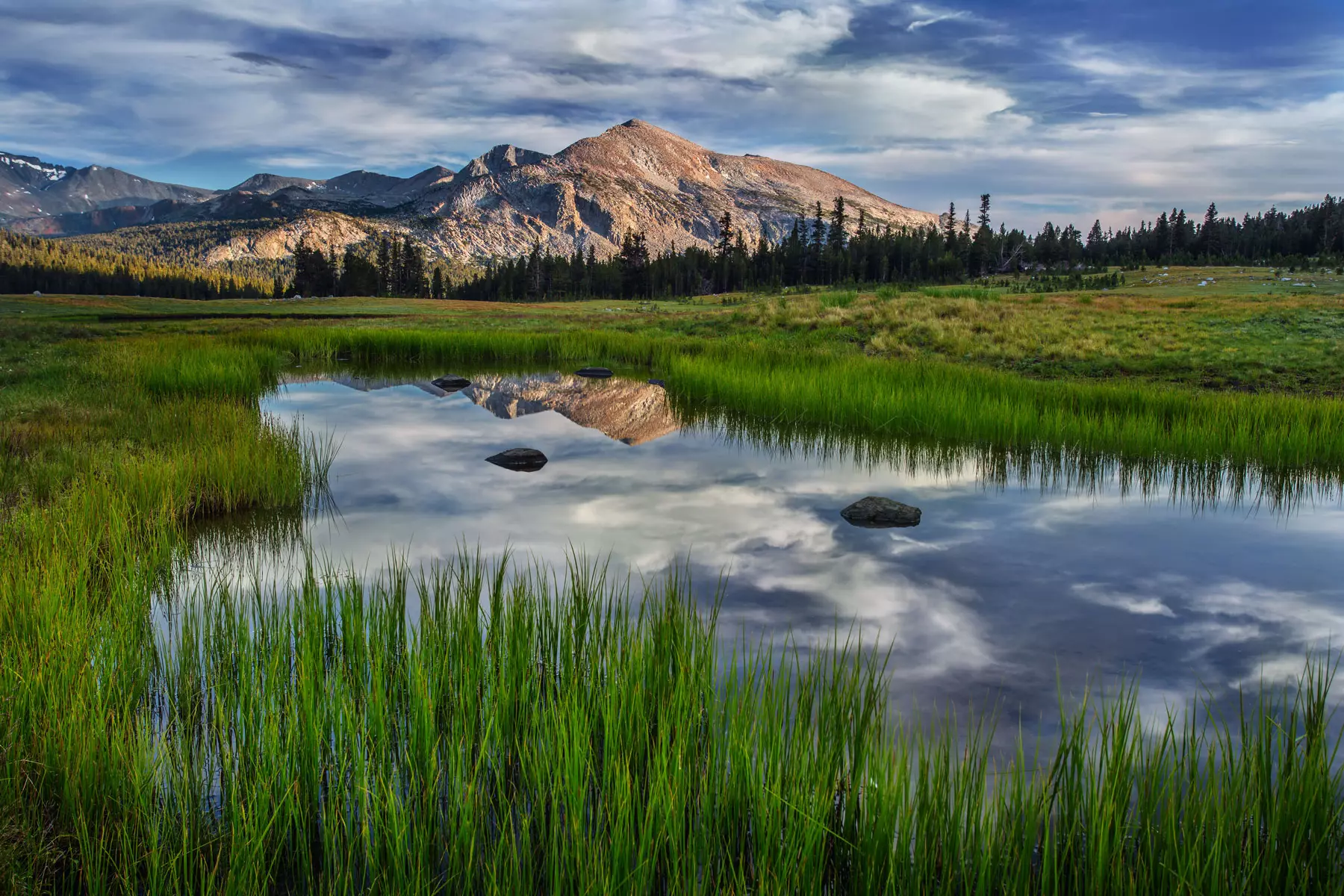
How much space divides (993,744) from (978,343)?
962 inches

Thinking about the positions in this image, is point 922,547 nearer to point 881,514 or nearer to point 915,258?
point 881,514

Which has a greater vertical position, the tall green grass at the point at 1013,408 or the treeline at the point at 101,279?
the treeline at the point at 101,279

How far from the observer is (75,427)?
12.6 meters

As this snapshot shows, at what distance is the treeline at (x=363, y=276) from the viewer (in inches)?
4577

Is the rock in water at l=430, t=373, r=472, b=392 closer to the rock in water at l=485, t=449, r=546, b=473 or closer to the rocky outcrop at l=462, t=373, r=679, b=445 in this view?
the rocky outcrop at l=462, t=373, r=679, b=445

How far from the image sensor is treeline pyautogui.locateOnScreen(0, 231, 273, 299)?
13988 centimetres

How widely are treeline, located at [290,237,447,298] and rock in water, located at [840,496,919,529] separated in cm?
11817

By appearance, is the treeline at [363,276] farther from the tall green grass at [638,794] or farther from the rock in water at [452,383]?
the tall green grass at [638,794]

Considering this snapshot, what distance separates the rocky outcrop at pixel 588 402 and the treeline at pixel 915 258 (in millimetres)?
69861

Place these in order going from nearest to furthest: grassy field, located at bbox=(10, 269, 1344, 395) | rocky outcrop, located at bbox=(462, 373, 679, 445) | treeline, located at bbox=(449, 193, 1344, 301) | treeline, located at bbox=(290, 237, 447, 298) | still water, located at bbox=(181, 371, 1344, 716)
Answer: still water, located at bbox=(181, 371, 1344, 716) → rocky outcrop, located at bbox=(462, 373, 679, 445) → grassy field, located at bbox=(10, 269, 1344, 395) → treeline, located at bbox=(449, 193, 1344, 301) → treeline, located at bbox=(290, 237, 447, 298)

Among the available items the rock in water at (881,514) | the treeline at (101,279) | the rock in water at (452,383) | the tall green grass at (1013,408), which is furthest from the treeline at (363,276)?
the rock in water at (881,514)

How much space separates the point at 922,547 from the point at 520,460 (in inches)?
309

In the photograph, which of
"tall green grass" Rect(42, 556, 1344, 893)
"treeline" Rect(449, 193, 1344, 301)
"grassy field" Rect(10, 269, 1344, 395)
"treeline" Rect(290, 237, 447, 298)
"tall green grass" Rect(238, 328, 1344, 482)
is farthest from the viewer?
"treeline" Rect(290, 237, 447, 298)

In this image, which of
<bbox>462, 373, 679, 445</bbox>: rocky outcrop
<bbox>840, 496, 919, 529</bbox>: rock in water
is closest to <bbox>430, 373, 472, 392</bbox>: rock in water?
<bbox>462, 373, 679, 445</bbox>: rocky outcrop
